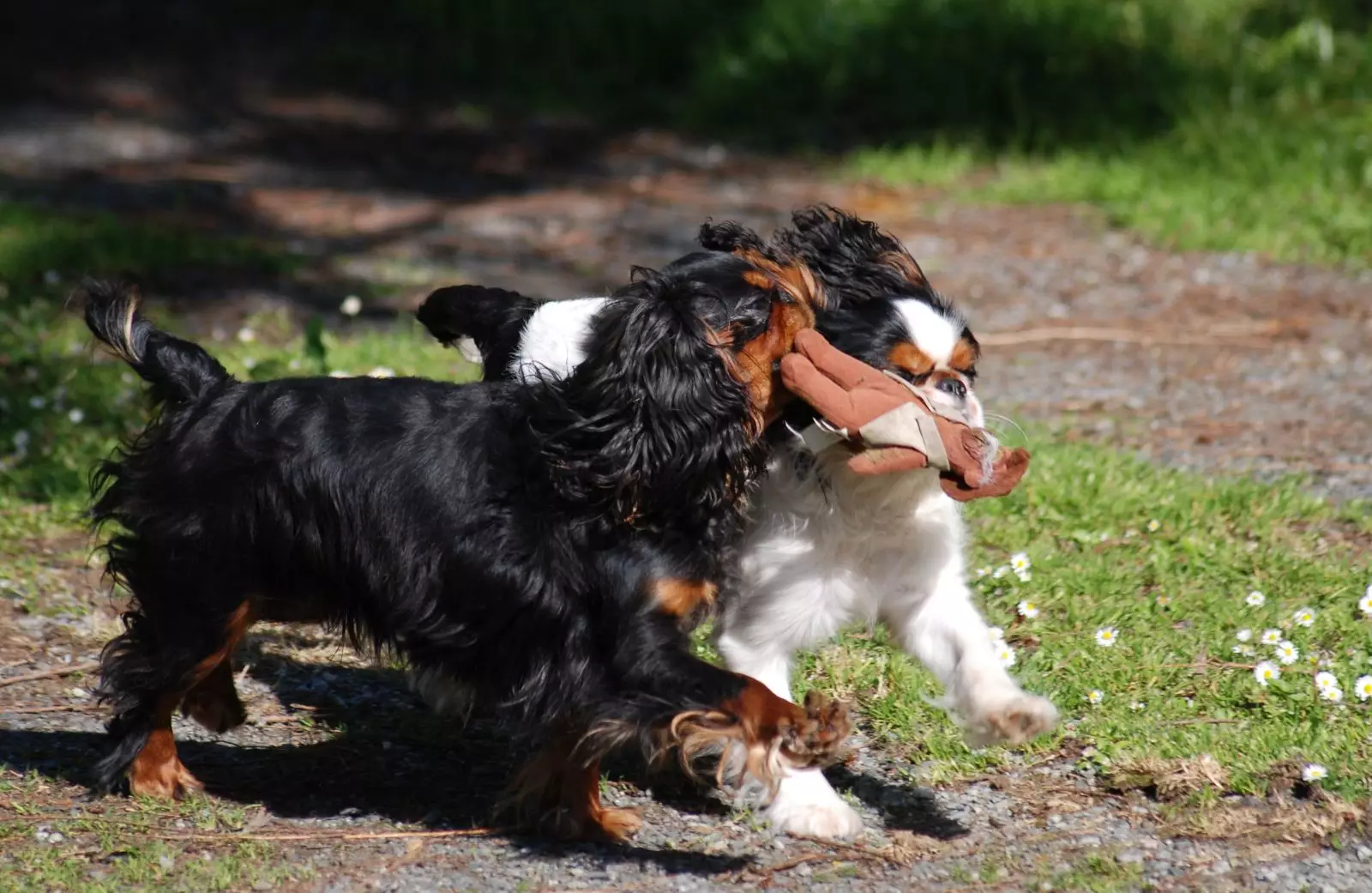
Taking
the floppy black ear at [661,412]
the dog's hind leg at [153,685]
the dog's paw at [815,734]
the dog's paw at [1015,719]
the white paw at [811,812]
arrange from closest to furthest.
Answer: the dog's paw at [815,734], the floppy black ear at [661,412], the dog's paw at [1015,719], the white paw at [811,812], the dog's hind leg at [153,685]

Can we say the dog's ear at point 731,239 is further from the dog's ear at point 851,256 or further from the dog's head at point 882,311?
the dog's ear at point 851,256

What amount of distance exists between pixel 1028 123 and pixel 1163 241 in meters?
2.49

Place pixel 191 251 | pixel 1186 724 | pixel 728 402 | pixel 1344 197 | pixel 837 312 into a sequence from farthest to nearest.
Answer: pixel 1344 197, pixel 191 251, pixel 1186 724, pixel 837 312, pixel 728 402

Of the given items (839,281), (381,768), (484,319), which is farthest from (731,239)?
(381,768)

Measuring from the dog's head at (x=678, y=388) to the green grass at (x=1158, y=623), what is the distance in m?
1.25

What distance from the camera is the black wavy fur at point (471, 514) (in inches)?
151

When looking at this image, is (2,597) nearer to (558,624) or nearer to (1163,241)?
(558,624)

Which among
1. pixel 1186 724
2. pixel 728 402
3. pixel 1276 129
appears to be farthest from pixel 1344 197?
pixel 728 402

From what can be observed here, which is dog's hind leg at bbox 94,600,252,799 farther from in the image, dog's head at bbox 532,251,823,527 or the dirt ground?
dog's head at bbox 532,251,823,527

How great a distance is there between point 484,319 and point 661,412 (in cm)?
145

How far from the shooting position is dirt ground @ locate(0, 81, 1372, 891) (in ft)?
13.2

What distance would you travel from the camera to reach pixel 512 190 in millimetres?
11789

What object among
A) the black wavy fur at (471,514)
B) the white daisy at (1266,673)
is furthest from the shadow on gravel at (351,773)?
the white daisy at (1266,673)

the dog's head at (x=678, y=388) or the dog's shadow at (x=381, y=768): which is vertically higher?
the dog's head at (x=678, y=388)
